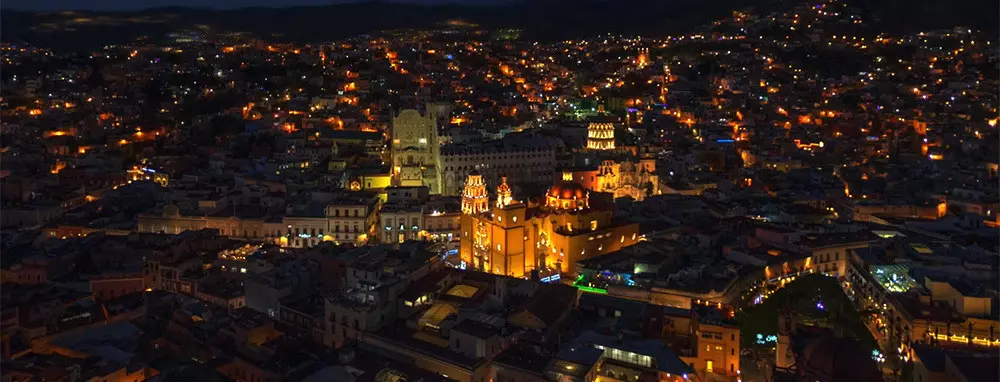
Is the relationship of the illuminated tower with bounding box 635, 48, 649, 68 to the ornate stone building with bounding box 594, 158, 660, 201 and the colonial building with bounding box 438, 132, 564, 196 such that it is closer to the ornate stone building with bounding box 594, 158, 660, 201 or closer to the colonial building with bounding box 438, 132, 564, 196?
the colonial building with bounding box 438, 132, 564, 196

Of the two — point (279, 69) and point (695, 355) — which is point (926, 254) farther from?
point (279, 69)

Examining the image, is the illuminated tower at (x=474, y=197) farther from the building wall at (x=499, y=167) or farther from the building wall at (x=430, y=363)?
the building wall at (x=430, y=363)

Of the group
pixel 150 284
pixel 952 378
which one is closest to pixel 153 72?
pixel 150 284

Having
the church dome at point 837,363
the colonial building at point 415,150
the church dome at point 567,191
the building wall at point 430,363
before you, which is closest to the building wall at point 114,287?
the building wall at point 430,363

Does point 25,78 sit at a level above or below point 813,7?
below

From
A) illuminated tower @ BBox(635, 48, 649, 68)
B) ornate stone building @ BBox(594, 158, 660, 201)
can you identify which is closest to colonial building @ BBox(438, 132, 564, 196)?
ornate stone building @ BBox(594, 158, 660, 201)

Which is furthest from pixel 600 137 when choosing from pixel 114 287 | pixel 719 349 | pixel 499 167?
pixel 114 287
